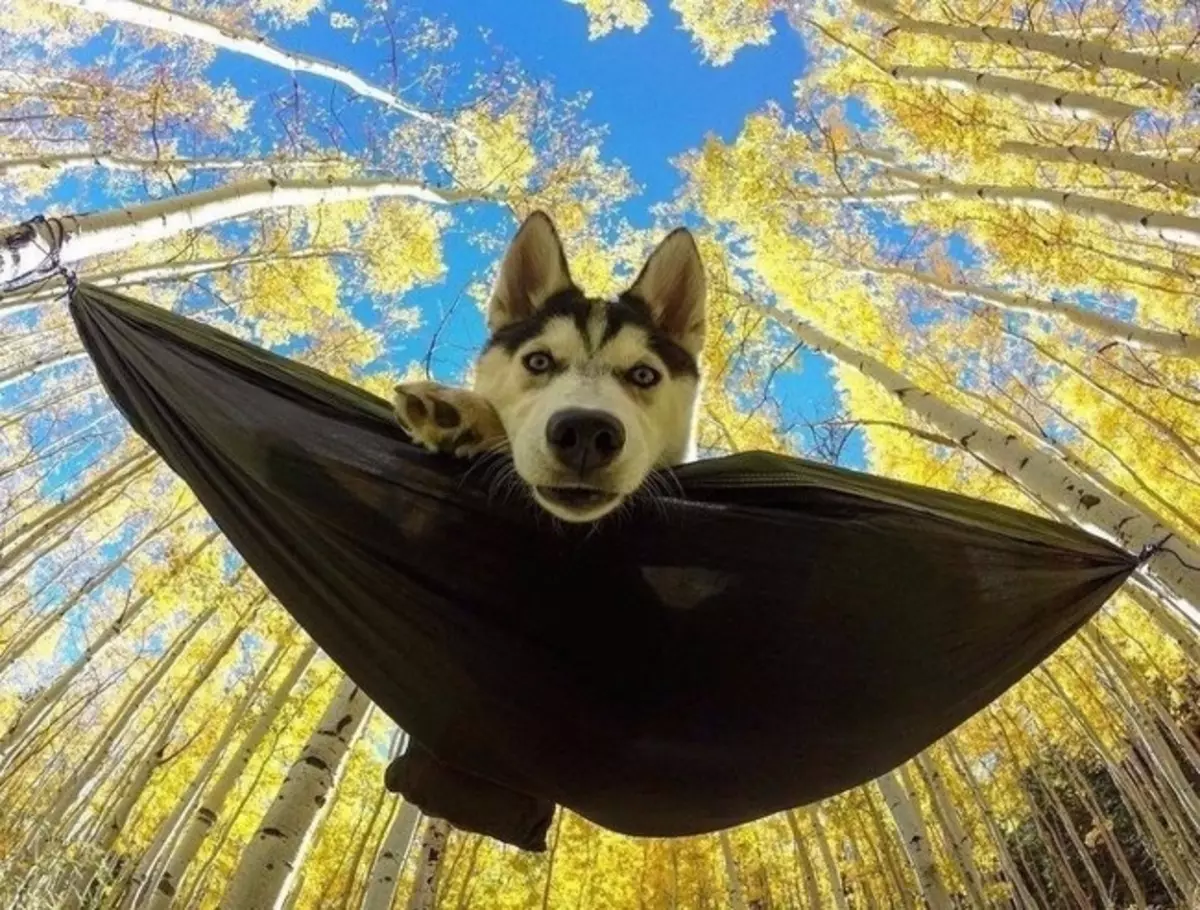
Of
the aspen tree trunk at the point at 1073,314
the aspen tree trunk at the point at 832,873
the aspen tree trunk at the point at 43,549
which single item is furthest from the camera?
the aspen tree trunk at the point at 43,549

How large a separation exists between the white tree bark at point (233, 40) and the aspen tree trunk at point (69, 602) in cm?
521

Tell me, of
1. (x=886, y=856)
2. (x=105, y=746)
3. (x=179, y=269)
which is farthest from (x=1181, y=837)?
(x=179, y=269)

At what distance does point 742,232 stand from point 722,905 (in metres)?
10.1

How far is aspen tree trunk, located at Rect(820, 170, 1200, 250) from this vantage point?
640 centimetres

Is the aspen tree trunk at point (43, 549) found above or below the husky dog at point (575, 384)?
above

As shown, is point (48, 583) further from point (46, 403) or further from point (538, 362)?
point (538, 362)

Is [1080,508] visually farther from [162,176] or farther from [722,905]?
[722,905]

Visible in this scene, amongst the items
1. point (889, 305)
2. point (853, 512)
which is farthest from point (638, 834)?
point (889, 305)

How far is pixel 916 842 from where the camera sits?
23.2ft

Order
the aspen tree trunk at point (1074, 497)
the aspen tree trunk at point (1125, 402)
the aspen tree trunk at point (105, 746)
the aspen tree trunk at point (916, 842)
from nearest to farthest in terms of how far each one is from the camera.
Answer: the aspen tree trunk at point (1074, 497) → the aspen tree trunk at point (916, 842) → the aspen tree trunk at point (1125, 402) → the aspen tree trunk at point (105, 746)

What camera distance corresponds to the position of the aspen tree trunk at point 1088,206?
252 inches

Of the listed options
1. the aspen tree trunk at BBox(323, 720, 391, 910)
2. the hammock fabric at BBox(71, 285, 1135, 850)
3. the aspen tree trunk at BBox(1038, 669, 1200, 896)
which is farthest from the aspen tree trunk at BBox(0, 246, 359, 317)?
the aspen tree trunk at BBox(1038, 669, 1200, 896)

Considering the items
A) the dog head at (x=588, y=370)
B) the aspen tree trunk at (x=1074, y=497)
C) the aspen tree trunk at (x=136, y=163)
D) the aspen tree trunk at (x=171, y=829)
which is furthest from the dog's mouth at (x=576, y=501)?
the aspen tree trunk at (x=171, y=829)

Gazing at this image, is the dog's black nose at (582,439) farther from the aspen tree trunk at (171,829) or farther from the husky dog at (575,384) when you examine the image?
the aspen tree trunk at (171,829)
